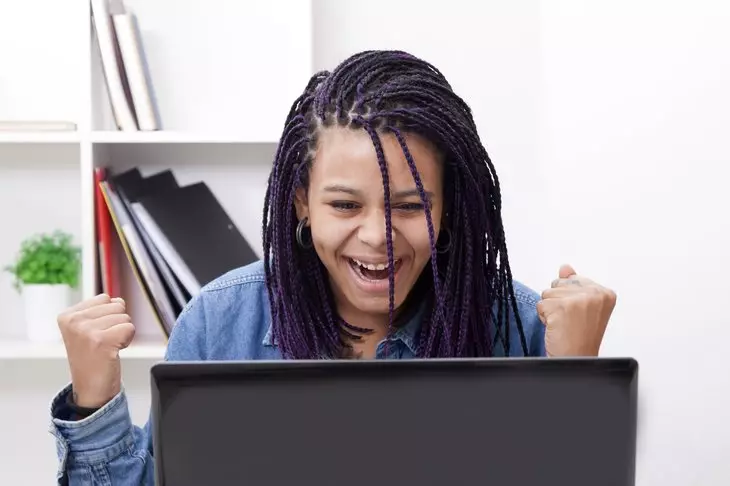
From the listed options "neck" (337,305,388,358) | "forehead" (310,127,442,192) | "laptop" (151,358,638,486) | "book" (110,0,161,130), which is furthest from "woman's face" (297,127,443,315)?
"book" (110,0,161,130)

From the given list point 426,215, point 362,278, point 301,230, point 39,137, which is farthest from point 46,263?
point 426,215

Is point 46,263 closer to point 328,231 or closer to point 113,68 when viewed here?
point 113,68

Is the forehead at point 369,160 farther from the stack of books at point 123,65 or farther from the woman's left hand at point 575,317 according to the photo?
the stack of books at point 123,65

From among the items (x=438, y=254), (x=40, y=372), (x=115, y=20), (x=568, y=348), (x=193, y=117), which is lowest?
(x=40, y=372)

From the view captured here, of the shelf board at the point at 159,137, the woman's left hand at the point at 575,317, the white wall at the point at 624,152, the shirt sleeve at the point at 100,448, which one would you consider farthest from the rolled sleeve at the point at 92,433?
the white wall at the point at 624,152

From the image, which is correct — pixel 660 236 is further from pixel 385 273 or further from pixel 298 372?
pixel 298 372

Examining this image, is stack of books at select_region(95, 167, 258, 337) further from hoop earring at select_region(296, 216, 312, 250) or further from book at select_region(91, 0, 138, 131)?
hoop earring at select_region(296, 216, 312, 250)

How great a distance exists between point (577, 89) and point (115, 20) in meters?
0.99

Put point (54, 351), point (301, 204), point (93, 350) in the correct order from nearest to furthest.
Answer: point (93, 350)
point (301, 204)
point (54, 351)

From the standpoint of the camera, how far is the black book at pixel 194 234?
5.58 feet

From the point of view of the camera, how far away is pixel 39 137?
1.70 metres

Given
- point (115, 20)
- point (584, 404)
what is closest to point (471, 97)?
point (115, 20)

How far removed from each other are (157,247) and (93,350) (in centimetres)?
77

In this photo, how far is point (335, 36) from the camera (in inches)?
73.7
